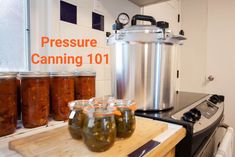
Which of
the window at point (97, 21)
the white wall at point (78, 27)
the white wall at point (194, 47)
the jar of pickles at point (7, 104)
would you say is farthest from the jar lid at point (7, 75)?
the white wall at point (194, 47)

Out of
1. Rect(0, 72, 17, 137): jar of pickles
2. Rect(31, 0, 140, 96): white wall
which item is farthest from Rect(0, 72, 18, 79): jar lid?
Rect(31, 0, 140, 96): white wall

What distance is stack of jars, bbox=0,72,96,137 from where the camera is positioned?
506 mm

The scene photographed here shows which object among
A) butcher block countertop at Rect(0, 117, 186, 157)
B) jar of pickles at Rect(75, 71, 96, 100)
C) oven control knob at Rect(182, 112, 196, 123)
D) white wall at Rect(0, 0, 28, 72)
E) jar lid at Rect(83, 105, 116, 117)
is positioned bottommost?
butcher block countertop at Rect(0, 117, 186, 157)

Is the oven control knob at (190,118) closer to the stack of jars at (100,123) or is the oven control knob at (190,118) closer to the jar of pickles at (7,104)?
the stack of jars at (100,123)

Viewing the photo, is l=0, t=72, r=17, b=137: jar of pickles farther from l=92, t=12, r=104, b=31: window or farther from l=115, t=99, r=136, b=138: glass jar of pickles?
l=92, t=12, r=104, b=31: window

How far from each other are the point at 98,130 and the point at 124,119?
105mm

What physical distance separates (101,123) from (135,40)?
1.30 ft

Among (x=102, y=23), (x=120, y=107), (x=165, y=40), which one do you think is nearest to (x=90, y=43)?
(x=102, y=23)

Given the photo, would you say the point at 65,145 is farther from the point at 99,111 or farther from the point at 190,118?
the point at 190,118

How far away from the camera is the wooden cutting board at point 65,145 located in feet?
1.27

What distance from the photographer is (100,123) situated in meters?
0.40

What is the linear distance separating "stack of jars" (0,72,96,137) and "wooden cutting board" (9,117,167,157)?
10 centimetres

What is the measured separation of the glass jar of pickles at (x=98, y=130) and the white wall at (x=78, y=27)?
480 mm

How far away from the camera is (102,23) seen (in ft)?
3.33
